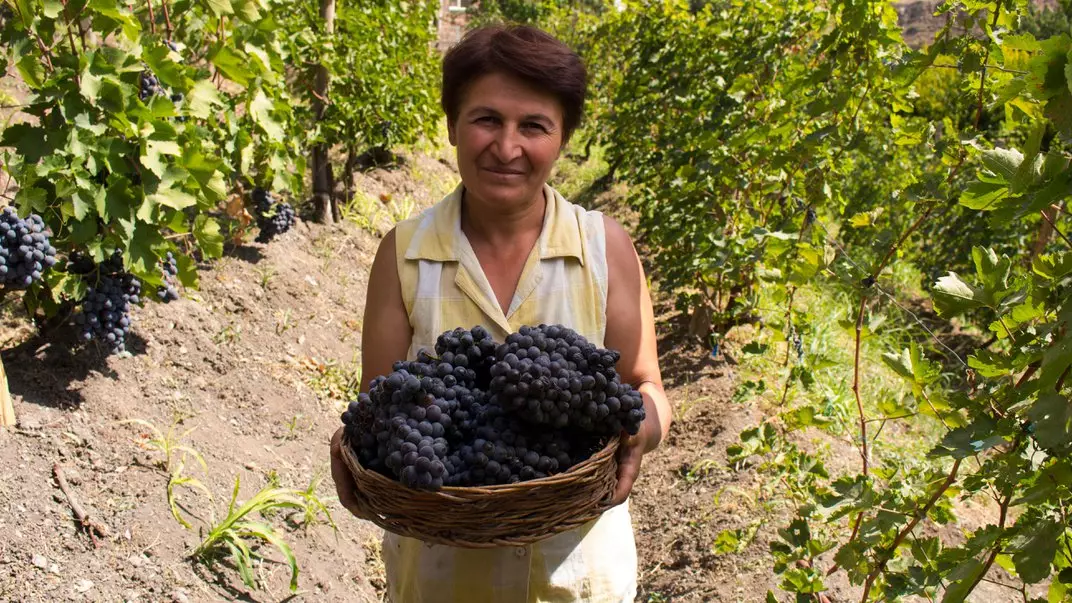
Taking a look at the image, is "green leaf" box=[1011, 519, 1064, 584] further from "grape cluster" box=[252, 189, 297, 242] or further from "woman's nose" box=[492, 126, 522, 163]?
"grape cluster" box=[252, 189, 297, 242]

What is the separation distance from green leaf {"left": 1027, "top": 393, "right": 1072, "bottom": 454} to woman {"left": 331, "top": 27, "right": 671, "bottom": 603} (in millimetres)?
745

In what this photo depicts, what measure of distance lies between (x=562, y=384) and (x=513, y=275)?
0.48 m

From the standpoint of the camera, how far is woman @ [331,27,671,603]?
71.3 inches

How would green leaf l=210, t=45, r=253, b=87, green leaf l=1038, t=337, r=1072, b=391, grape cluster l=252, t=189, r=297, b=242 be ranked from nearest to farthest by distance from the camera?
1. green leaf l=1038, t=337, r=1072, b=391
2. green leaf l=210, t=45, r=253, b=87
3. grape cluster l=252, t=189, r=297, b=242

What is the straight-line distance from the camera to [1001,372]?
5.08 feet

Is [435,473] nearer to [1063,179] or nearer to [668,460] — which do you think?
[1063,179]

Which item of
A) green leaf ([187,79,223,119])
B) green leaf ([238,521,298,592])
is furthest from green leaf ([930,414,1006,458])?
green leaf ([187,79,223,119])

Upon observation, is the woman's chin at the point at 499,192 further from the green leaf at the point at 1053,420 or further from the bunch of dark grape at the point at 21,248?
the bunch of dark grape at the point at 21,248

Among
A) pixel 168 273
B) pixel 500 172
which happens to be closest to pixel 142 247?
pixel 168 273

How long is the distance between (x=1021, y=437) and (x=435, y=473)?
3.26ft

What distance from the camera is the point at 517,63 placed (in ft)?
5.86

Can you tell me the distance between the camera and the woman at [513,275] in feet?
5.94

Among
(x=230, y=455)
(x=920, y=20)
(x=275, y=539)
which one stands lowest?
(x=275, y=539)

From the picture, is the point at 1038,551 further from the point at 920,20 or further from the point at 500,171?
the point at 920,20
